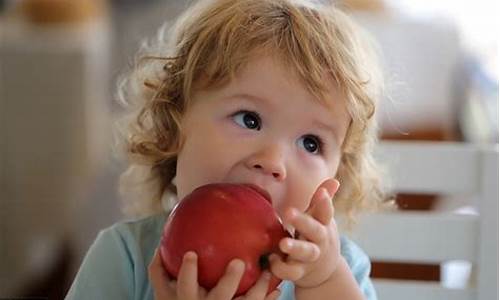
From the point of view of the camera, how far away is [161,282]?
0.77 m

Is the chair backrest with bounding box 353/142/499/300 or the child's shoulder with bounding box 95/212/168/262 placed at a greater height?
the child's shoulder with bounding box 95/212/168/262

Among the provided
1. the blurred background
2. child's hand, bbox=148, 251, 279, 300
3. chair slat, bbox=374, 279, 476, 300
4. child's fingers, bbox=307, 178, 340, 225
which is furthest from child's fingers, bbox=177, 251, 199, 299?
the blurred background

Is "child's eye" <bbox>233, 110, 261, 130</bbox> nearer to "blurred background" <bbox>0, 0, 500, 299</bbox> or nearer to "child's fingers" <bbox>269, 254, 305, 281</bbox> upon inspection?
"child's fingers" <bbox>269, 254, 305, 281</bbox>

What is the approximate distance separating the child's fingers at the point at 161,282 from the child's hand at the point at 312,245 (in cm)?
9

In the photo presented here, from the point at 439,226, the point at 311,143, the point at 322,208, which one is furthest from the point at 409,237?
the point at 322,208

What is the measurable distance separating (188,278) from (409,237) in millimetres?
496

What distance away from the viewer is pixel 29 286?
2752mm

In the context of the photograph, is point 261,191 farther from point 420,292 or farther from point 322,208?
point 420,292

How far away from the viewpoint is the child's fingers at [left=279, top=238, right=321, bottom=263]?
28.8 inches

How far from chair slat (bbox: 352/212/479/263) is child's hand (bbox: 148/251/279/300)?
0.41 m

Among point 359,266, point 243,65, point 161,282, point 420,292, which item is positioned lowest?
A: point 420,292

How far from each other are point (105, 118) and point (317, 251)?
2537 millimetres

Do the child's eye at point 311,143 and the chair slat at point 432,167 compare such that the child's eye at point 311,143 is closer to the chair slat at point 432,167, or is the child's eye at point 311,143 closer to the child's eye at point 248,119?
the child's eye at point 248,119

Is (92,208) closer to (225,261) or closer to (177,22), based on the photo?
(177,22)
